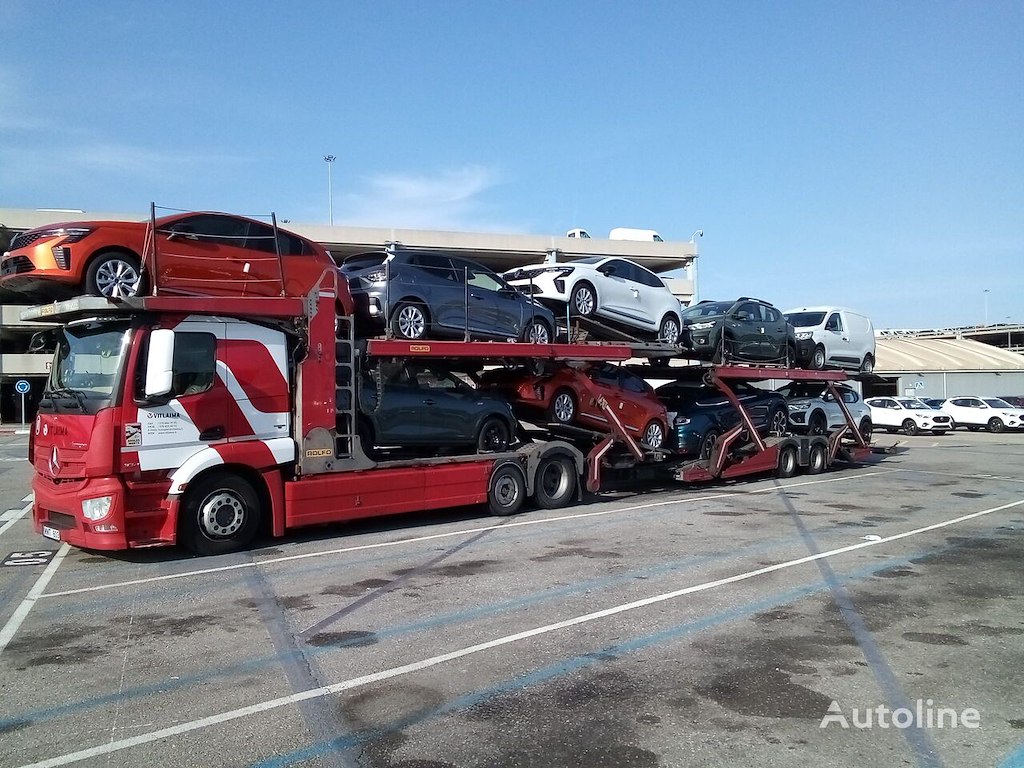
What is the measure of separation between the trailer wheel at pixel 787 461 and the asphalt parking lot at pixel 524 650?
22.8 ft

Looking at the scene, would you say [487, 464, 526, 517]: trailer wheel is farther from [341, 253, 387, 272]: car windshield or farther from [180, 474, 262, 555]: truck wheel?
[180, 474, 262, 555]: truck wheel

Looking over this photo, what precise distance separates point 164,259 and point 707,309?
36.2 ft

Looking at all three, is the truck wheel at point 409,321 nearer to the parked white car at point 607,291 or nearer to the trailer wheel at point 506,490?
the trailer wheel at point 506,490

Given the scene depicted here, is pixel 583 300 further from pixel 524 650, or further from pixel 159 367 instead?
pixel 524 650

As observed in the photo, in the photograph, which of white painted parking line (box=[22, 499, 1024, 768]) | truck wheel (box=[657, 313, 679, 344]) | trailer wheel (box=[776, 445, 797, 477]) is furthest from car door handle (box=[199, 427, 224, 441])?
trailer wheel (box=[776, 445, 797, 477])

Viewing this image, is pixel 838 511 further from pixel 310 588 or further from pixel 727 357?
pixel 310 588

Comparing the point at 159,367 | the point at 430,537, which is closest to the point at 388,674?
the point at 159,367

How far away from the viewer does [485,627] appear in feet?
21.0

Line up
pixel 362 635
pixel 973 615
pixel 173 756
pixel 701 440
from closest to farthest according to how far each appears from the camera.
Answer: pixel 173 756 < pixel 362 635 < pixel 973 615 < pixel 701 440

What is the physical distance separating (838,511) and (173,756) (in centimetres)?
1091

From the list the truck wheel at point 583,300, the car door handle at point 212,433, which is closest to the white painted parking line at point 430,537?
the car door handle at point 212,433

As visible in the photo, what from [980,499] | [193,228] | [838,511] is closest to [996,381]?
[980,499]

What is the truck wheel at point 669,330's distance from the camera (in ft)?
50.7

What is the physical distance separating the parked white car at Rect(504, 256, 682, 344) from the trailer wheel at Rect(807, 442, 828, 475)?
5.21 m
